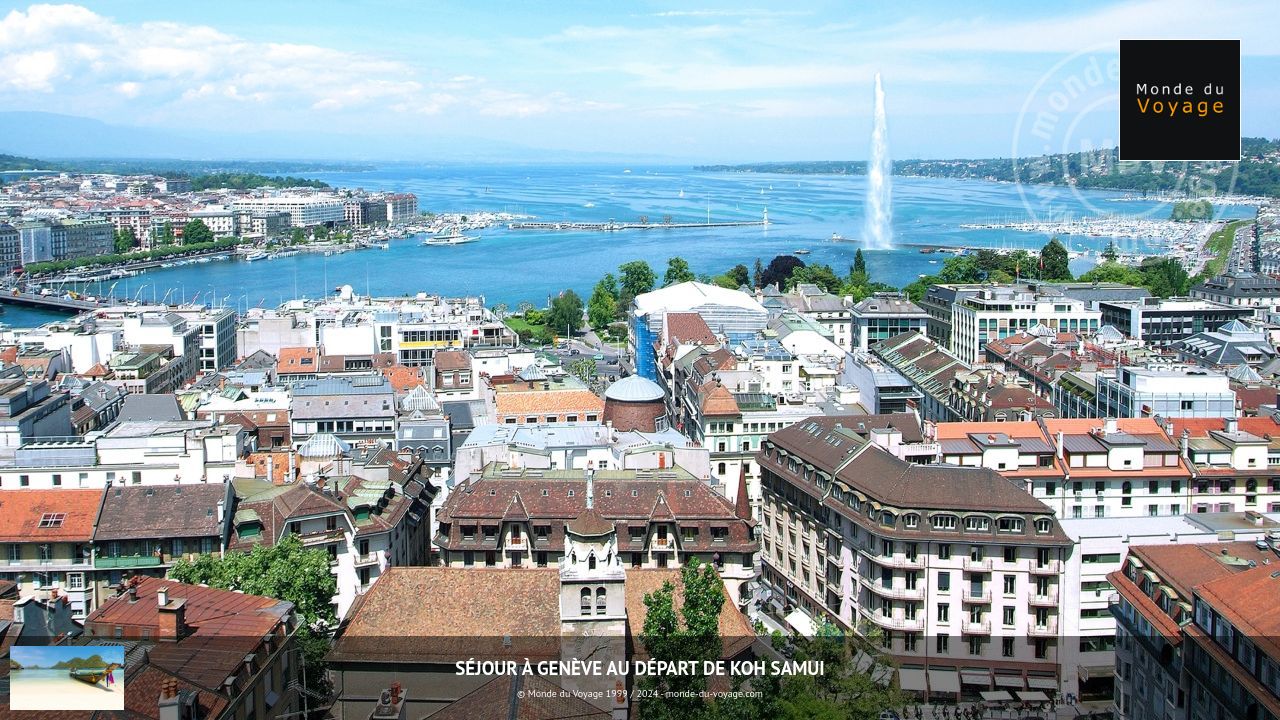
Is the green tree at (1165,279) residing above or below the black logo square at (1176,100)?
below

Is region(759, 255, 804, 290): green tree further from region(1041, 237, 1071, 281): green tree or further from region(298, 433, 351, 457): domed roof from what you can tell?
region(298, 433, 351, 457): domed roof

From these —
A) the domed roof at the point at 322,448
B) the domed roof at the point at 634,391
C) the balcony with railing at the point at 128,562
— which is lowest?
the balcony with railing at the point at 128,562

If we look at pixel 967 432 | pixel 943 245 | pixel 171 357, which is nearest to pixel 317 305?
pixel 171 357

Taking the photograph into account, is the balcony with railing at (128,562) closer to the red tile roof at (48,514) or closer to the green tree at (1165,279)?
the red tile roof at (48,514)

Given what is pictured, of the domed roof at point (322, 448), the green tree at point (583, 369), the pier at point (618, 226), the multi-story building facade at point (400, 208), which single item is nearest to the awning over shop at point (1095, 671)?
the domed roof at point (322, 448)

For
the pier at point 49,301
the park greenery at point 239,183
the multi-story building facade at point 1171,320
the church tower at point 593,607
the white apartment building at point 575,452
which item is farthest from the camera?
the park greenery at point 239,183

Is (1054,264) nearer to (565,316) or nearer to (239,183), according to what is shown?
(565,316)

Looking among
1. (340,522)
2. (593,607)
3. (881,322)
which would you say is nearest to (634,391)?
(340,522)
